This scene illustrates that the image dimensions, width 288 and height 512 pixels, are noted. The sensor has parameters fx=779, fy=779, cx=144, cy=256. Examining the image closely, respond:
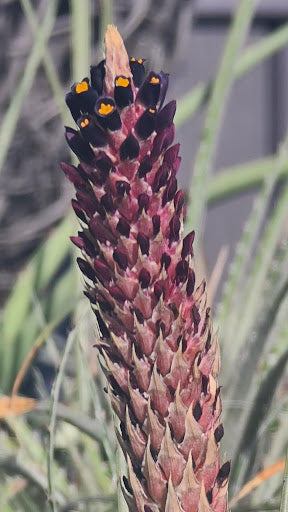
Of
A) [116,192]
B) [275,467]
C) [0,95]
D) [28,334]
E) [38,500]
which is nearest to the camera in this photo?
[116,192]

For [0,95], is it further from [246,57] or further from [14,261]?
[246,57]

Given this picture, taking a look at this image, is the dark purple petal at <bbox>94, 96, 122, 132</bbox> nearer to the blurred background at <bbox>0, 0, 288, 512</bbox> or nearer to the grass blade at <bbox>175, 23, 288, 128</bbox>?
the blurred background at <bbox>0, 0, 288, 512</bbox>

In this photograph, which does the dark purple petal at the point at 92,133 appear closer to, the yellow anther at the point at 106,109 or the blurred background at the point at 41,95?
the yellow anther at the point at 106,109

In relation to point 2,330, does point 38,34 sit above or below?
above

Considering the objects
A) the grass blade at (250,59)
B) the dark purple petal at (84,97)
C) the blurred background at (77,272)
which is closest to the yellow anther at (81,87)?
the dark purple petal at (84,97)

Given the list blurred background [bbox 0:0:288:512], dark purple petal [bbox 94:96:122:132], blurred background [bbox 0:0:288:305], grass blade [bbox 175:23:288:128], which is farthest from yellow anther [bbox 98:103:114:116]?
blurred background [bbox 0:0:288:305]

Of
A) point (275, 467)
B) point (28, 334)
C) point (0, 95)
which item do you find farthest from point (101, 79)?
point (0, 95)

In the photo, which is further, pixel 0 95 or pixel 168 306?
pixel 0 95

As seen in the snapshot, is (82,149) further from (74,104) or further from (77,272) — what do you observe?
(77,272)
